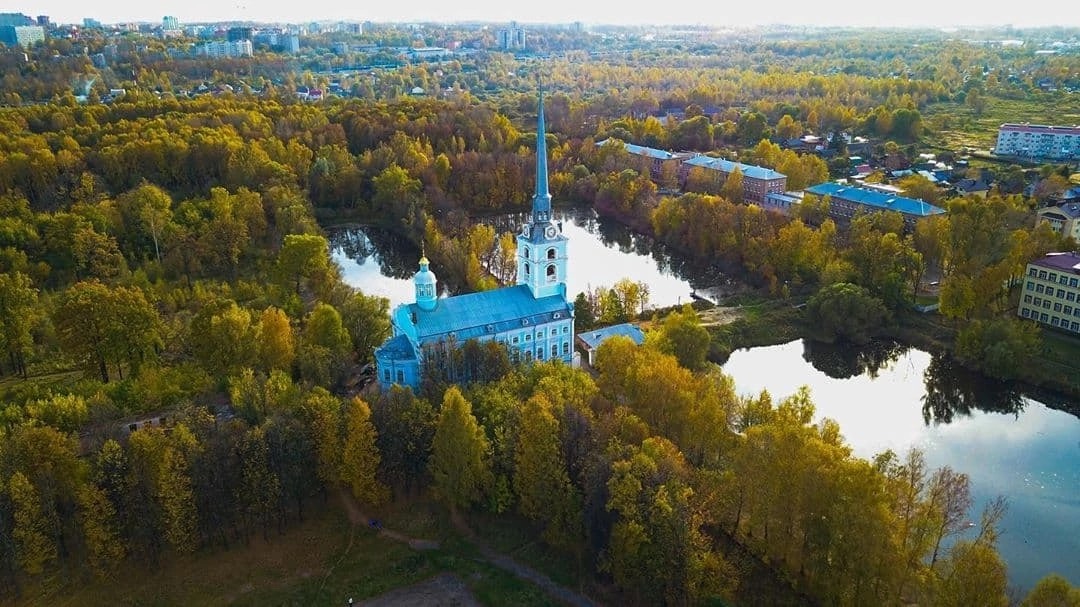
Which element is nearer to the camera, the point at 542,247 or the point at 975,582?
the point at 975,582

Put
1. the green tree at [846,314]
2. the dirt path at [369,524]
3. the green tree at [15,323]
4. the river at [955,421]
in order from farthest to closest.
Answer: the green tree at [846,314]
the green tree at [15,323]
the river at [955,421]
the dirt path at [369,524]

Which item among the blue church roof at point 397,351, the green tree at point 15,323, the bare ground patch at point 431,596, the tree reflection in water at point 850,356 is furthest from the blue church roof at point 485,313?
the green tree at point 15,323

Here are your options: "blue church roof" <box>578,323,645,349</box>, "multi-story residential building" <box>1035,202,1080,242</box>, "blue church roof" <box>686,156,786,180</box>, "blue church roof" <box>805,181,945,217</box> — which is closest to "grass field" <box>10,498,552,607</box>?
"blue church roof" <box>578,323,645,349</box>

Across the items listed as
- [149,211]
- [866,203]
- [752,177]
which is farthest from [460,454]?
[752,177]

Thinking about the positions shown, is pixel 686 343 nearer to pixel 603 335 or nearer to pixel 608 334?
pixel 608 334

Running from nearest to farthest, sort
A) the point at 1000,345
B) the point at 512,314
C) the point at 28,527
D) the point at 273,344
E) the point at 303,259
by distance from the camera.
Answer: the point at 28,527, the point at 273,344, the point at 512,314, the point at 1000,345, the point at 303,259

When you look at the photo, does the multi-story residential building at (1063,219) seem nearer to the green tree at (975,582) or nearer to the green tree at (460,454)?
the green tree at (975,582)

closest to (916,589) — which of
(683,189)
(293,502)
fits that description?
(293,502)
